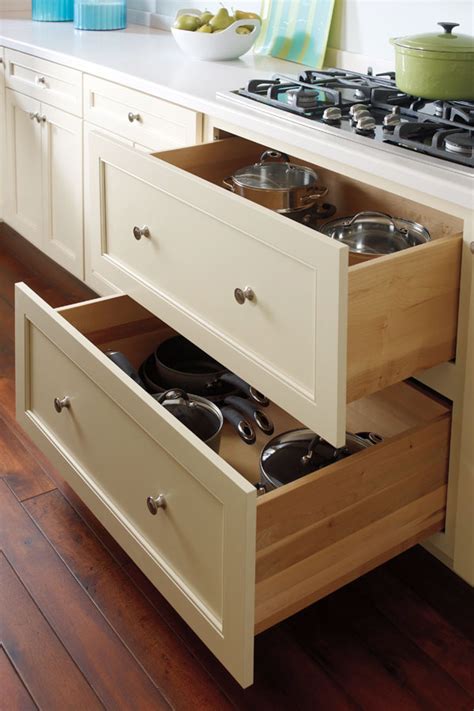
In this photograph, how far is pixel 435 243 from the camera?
1.32m

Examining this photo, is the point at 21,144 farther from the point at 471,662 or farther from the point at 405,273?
the point at 471,662

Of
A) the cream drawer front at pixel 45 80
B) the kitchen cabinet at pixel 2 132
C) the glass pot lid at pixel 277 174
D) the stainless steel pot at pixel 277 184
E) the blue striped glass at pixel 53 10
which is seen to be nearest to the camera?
the stainless steel pot at pixel 277 184

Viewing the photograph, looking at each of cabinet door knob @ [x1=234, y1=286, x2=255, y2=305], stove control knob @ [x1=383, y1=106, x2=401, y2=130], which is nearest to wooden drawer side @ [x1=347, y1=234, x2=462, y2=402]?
cabinet door knob @ [x1=234, y1=286, x2=255, y2=305]

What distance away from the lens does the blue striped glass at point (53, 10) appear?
10.0ft

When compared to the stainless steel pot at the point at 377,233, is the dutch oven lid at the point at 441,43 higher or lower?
higher

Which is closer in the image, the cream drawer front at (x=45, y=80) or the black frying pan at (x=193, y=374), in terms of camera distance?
the black frying pan at (x=193, y=374)

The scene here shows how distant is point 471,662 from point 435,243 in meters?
0.69

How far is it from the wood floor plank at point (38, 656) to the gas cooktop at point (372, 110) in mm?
985

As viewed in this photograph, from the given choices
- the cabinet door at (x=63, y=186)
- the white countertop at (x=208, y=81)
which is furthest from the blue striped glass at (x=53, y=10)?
the cabinet door at (x=63, y=186)

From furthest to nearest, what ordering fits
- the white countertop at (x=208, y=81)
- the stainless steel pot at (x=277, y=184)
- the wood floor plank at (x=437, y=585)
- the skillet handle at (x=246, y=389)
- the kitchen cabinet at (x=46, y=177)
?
the kitchen cabinet at (x=46, y=177)
the skillet handle at (x=246, y=389)
the stainless steel pot at (x=277, y=184)
the wood floor plank at (x=437, y=585)
the white countertop at (x=208, y=81)

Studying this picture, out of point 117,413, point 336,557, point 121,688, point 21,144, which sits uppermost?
point 21,144

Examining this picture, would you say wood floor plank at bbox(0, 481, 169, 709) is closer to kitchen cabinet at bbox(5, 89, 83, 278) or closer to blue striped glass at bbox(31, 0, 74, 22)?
kitchen cabinet at bbox(5, 89, 83, 278)

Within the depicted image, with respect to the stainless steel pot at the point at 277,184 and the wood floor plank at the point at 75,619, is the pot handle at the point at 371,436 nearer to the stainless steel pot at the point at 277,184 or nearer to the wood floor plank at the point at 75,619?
the stainless steel pot at the point at 277,184

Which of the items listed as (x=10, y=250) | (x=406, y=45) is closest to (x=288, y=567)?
(x=406, y=45)
